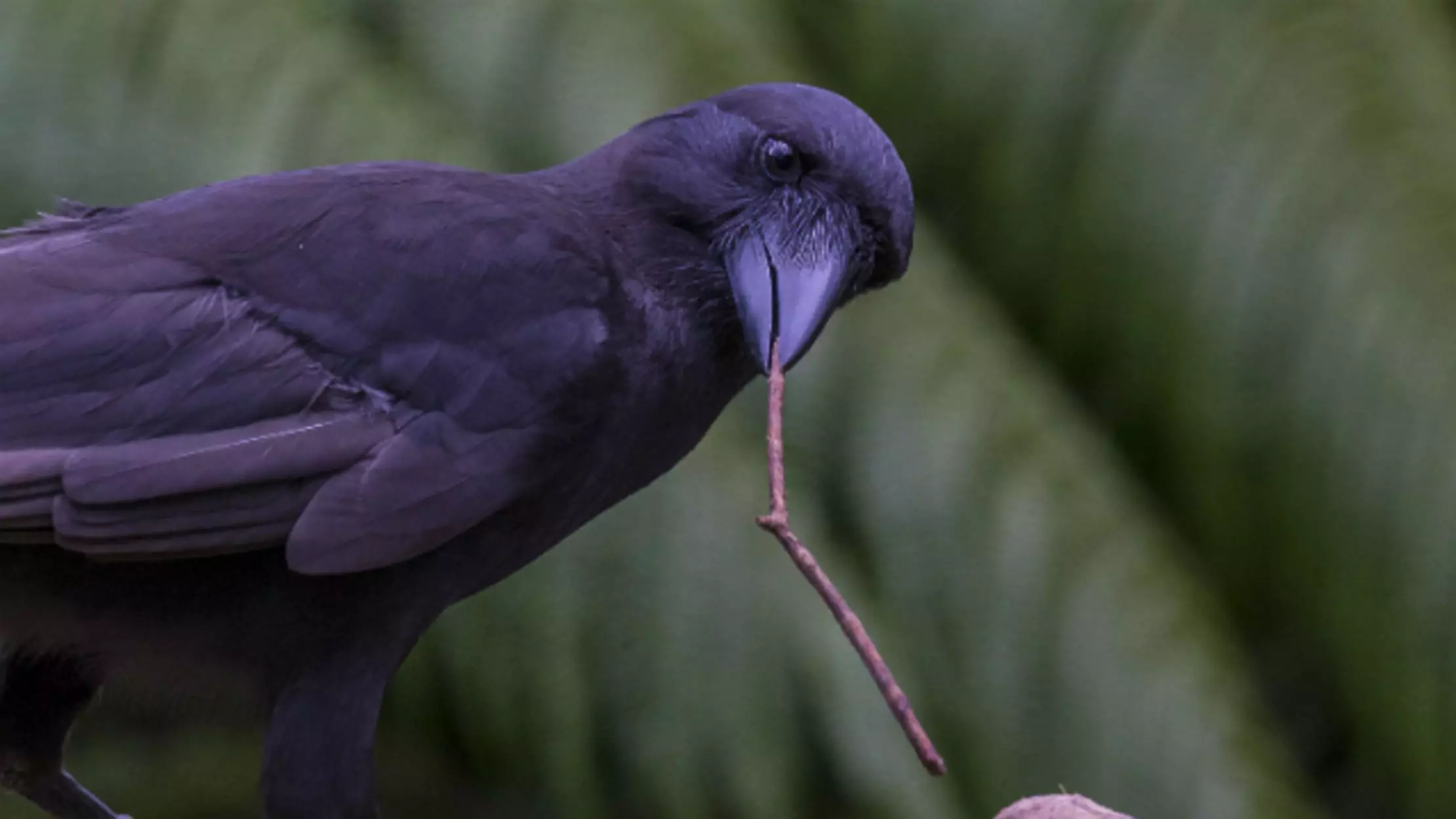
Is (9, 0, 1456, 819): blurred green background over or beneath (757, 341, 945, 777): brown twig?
beneath

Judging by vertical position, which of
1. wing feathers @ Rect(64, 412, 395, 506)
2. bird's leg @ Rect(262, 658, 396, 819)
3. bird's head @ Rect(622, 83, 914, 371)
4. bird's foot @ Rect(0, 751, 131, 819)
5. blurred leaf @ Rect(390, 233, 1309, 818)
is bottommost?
blurred leaf @ Rect(390, 233, 1309, 818)

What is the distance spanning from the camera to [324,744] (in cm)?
83

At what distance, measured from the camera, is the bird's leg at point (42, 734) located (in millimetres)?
961

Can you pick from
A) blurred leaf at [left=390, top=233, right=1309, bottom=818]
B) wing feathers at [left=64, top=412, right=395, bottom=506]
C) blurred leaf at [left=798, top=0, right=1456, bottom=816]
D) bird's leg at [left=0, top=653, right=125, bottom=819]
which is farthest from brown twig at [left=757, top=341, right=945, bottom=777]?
blurred leaf at [left=798, top=0, right=1456, bottom=816]

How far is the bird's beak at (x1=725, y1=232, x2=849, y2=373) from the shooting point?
849 millimetres

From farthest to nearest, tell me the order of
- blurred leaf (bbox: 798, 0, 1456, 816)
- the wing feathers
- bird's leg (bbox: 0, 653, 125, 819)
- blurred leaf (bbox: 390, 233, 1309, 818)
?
blurred leaf (bbox: 798, 0, 1456, 816)
blurred leaf (bbox: 390, 233, 1309, 818)
bird's leg (bbox: 0, 653, 125, 819)
the wing feathers

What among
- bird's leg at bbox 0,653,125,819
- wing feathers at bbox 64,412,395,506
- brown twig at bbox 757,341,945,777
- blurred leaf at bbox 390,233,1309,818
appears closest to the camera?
brown twig at bbox 757,341,945,777

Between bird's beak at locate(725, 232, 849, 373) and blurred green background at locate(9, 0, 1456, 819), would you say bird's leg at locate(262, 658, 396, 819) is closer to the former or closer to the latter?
bird's beak at locate(725, 232, 849, 373)

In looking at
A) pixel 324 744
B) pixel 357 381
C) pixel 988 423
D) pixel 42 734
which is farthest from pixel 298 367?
pixel 988 423

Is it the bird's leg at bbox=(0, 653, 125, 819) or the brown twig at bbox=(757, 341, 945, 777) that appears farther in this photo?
the bird's leg at bbox=(0, 653, 125, 819)

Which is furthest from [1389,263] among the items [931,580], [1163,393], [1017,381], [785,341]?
[785,341]

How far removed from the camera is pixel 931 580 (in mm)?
1667

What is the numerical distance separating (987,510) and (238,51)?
2.97ft

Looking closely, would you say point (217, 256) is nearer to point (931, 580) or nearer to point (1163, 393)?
point (931, 580)
